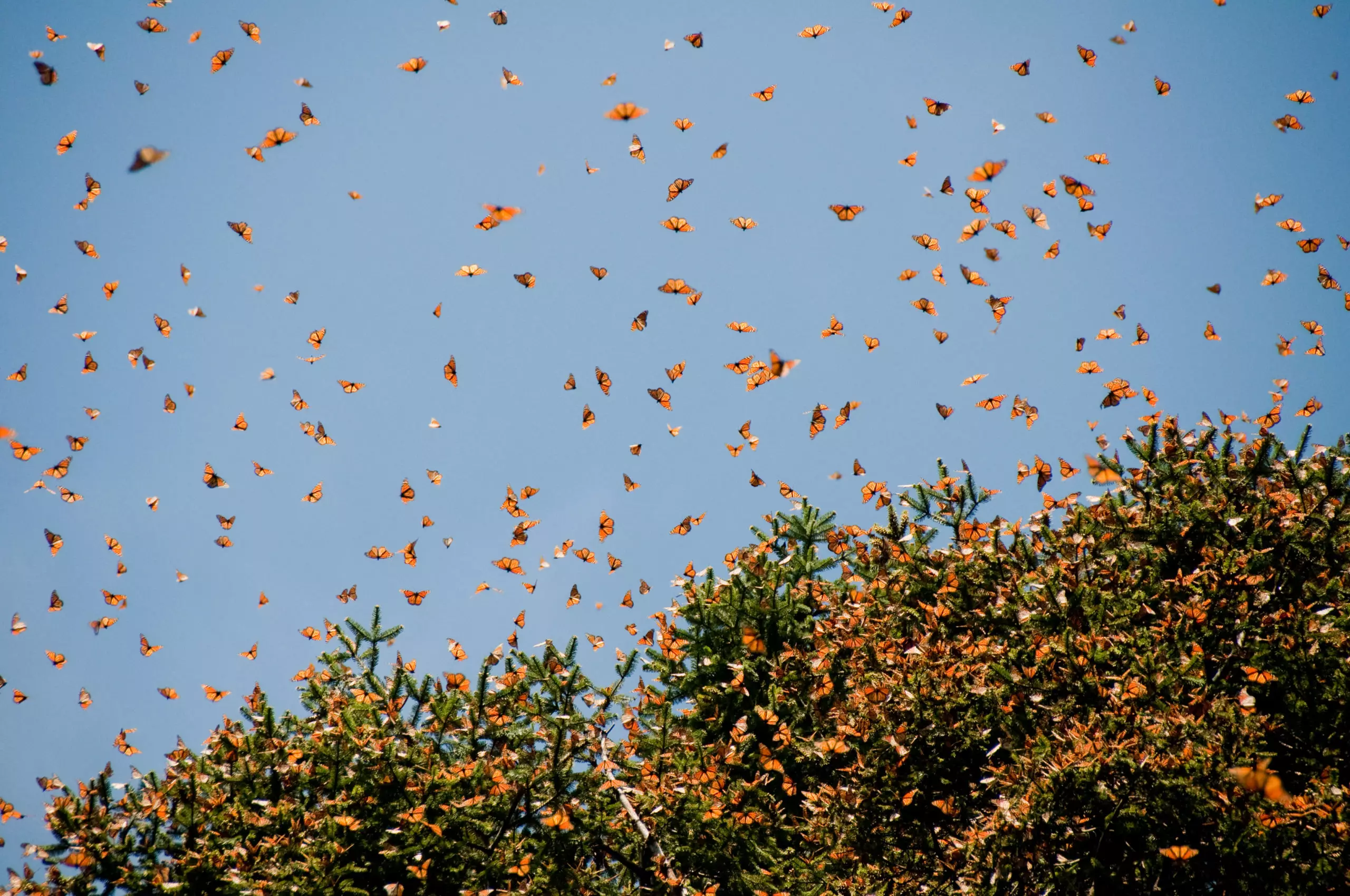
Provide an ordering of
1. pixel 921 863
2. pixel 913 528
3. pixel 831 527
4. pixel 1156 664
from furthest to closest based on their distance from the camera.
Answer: pixel 831 527 < pixel 913 528 < pixel 921 863 < pixel 1156 664

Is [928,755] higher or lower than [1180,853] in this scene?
higher

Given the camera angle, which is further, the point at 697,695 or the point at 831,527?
the point at 831,527

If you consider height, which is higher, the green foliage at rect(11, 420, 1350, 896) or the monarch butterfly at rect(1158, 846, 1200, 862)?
the green foliage at rect(11, 420, 1350, 896)

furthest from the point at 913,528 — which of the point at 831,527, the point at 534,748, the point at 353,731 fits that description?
the point at 353,731

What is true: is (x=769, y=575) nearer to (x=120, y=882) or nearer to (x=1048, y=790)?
(x=1048, y=790)

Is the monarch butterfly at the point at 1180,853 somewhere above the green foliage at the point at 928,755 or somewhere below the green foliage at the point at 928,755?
below

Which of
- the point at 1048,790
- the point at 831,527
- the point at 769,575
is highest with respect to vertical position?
the point at 831,527

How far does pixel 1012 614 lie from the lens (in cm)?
658

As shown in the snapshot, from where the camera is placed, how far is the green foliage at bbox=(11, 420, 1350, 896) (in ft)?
16.5

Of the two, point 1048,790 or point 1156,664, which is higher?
point 1156,664

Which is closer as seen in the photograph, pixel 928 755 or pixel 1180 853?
pixel 1180 853

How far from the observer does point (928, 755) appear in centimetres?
653

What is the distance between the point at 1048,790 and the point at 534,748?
4113 millimetres

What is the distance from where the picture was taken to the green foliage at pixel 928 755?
5.04m
